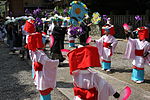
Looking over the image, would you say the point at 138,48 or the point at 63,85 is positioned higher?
the point at 138,48

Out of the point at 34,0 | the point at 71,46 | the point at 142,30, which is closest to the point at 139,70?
the point at 142,30

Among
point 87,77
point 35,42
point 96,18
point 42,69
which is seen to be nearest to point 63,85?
point 42,69

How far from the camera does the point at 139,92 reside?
5.62m

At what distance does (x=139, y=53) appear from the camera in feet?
21.0

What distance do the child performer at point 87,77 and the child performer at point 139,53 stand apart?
340 centimetres

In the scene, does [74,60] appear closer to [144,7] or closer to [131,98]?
[131,98]

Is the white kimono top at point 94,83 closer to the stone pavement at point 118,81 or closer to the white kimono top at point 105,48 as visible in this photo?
the stone pavement at point 118,81

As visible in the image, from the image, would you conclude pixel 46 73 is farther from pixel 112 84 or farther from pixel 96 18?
pixel 96 18

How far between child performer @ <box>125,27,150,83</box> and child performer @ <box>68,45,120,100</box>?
11.1 feet

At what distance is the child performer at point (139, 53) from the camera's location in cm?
631

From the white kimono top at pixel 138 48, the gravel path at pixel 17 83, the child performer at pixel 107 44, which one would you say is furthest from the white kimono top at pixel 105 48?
the gravel path at pixel 17 83

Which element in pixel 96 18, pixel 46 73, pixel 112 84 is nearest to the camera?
pixel 46 73

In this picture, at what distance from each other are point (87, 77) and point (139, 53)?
353 cm

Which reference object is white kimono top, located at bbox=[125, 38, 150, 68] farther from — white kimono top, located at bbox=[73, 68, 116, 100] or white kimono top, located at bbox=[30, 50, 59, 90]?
white kimono top, located at bbox=[73, 68, 116, 100]
